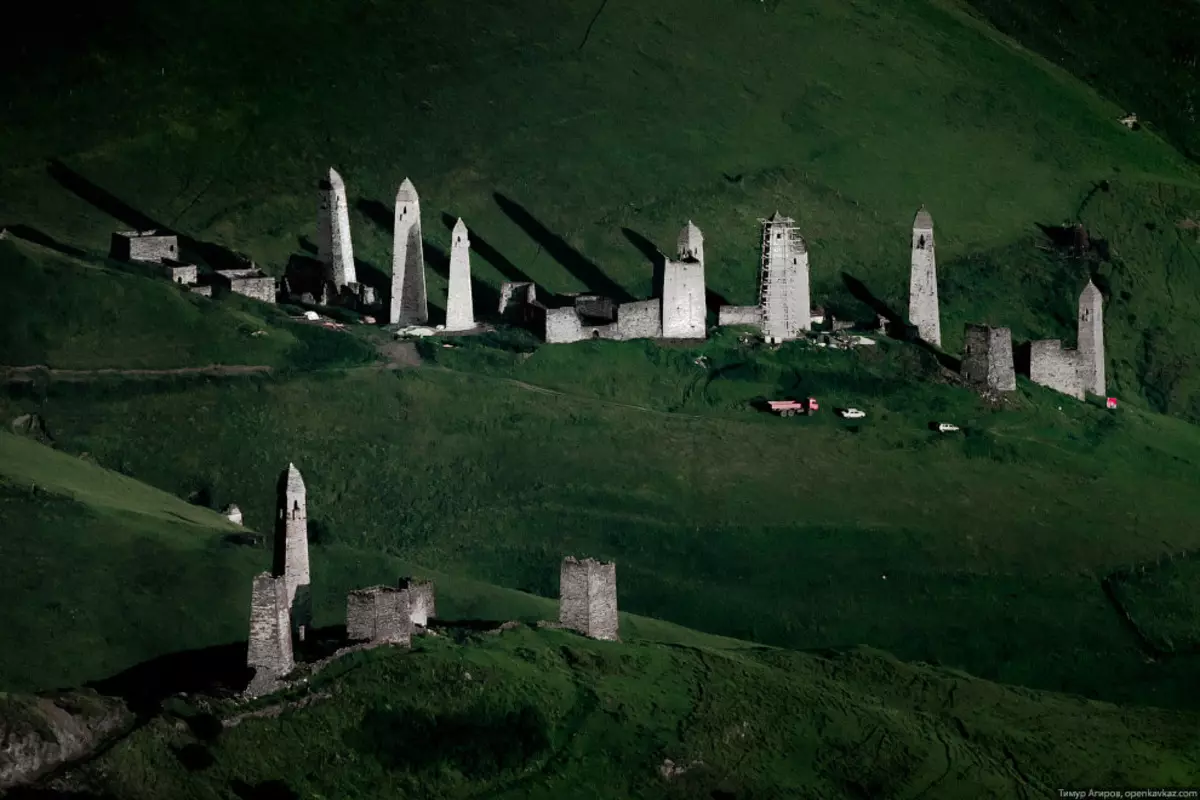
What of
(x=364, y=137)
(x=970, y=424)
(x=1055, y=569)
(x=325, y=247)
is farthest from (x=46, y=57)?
(x=1055, y=569)

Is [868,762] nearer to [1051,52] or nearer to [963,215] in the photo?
[963,215]

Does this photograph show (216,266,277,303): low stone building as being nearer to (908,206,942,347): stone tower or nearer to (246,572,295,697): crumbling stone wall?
(908,206,942,347): stone tower

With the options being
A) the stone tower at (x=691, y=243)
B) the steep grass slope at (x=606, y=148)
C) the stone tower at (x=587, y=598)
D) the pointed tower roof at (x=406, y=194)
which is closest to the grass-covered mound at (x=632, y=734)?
the stone tower at (x=587, y=598)

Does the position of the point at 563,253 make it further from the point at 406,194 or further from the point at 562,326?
the point at 562,326

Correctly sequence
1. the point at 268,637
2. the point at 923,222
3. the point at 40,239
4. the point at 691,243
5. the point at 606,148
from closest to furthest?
1. the point at 268,637
2. the point at 691,243
3. the point at 40,239
4. the point at 923,222
5. the point at 606,148

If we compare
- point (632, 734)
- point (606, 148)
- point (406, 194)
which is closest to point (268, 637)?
point (632, 734)

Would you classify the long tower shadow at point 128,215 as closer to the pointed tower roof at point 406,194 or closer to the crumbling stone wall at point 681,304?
the pointed tower roof at point 406,194
